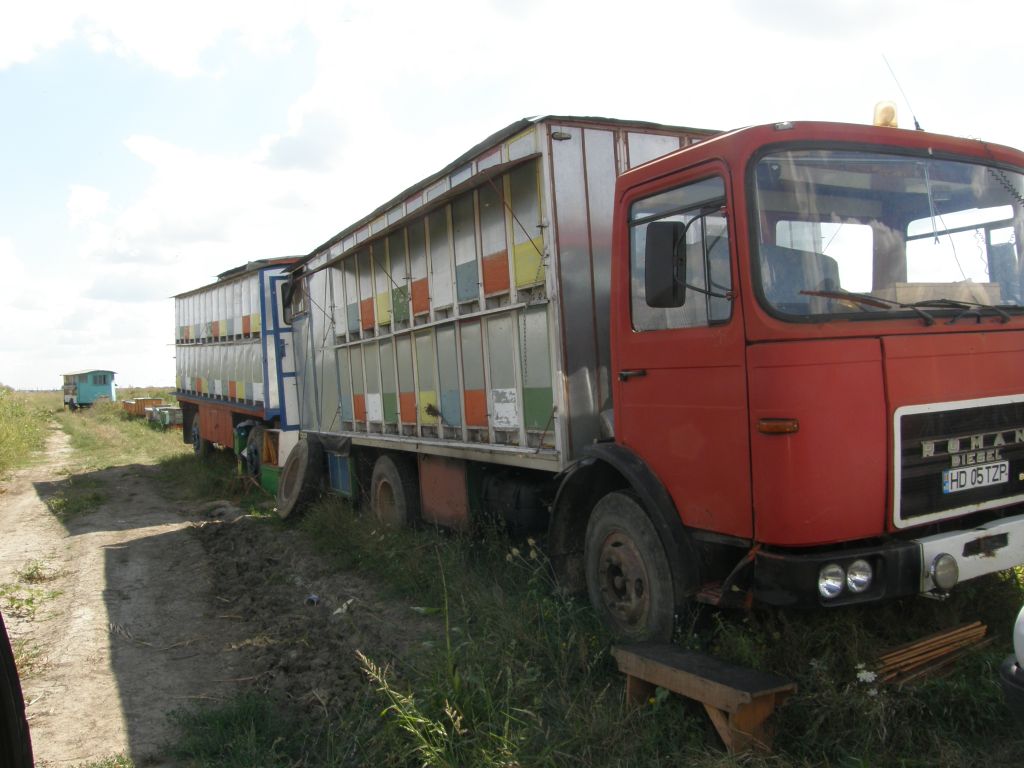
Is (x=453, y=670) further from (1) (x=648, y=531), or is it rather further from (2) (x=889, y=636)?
(2) (x=889, y=636)

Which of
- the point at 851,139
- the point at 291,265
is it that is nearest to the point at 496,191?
the point at 851,139

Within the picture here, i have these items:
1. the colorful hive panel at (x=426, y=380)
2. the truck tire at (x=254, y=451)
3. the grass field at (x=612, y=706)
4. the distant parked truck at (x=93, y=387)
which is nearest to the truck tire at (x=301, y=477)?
the truck tire at (x=254, y=451)

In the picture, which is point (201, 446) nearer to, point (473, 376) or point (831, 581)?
point (473, 376)

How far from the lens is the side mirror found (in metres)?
3.95

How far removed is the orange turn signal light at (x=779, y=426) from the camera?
3.56 metres

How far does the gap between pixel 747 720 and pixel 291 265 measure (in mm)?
10435

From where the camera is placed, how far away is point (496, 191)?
587 centimetres

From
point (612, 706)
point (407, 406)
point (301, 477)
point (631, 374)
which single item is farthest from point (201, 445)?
point (612, 706)

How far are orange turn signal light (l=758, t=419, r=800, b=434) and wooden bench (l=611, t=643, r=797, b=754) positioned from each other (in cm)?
104

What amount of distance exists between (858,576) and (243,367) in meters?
12.4

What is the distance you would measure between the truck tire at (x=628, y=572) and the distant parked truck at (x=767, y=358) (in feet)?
0.05

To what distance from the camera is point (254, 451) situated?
45.9ft

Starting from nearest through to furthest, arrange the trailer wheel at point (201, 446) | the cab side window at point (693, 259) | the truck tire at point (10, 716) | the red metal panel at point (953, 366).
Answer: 1. the truck tire at point (10, 716)
2. the red metal panel at point (953, 366)
3. the cab side window at point (693, 259)
4. the trailer wheel at point (201, 446)

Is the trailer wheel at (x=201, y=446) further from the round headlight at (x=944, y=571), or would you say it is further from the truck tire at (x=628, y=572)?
the round headlight at (x=944, y=571)
